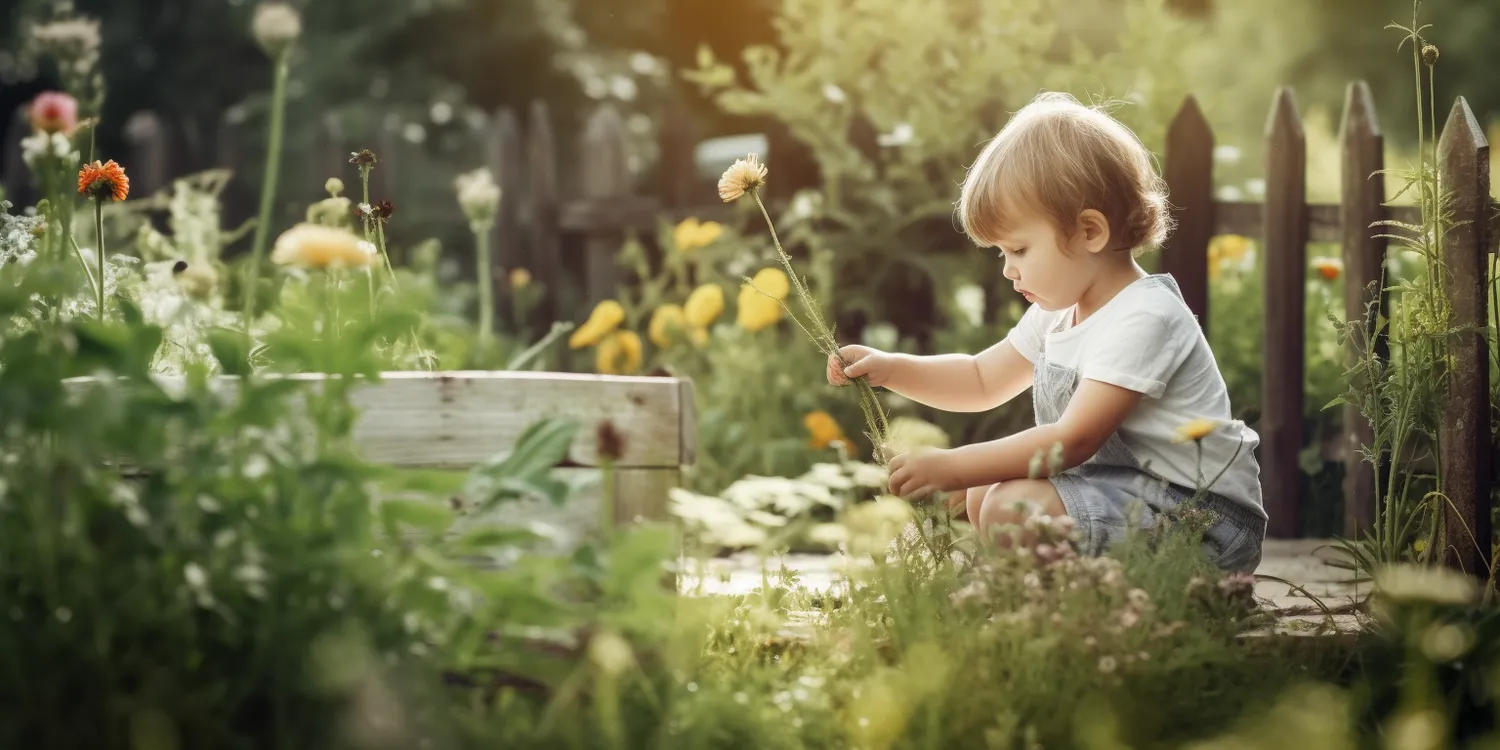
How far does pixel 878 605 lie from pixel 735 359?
2.47 m

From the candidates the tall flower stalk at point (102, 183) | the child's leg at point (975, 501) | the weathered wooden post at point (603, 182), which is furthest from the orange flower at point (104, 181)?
the weathered wooden post at point (603, 182)

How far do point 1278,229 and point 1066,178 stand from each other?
68.1 inches

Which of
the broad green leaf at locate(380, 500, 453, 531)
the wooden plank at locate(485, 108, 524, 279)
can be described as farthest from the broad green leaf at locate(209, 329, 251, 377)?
the wooden plank at locate(485, 108, 524, 279)

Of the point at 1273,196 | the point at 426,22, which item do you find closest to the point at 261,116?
the point at 426,22

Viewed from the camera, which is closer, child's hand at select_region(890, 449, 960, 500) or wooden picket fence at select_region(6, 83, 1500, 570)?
child's hand at select_region(890, 449, 960, 500)

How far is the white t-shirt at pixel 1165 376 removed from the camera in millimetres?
2574

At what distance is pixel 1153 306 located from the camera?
262 cm

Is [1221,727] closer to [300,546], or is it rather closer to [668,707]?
[668,707]

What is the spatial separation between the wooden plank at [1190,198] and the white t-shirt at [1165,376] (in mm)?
1516

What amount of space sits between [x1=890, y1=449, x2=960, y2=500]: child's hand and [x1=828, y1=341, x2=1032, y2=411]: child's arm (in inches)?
16.8

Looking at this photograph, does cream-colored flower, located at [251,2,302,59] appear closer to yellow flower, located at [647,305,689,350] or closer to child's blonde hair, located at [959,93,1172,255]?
child's blonde hair, located at [959,93,1172,255]

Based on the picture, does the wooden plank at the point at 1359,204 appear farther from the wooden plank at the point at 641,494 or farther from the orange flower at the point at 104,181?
the orange flower at the point at 104,181

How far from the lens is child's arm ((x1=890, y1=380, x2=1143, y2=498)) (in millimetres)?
2496

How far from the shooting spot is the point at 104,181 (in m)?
2.59
